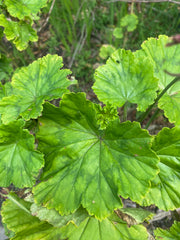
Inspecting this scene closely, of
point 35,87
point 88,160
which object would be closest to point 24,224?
point 88,160

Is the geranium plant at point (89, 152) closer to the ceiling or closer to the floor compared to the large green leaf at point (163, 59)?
closer to the floor

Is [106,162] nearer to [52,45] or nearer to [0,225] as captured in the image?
[0,225]

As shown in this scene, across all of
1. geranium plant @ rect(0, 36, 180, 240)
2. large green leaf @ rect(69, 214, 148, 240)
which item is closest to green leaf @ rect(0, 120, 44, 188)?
geranium plant @ rect(0, 36, 180, 240)

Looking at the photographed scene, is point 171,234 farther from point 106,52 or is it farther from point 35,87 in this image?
point 106,52

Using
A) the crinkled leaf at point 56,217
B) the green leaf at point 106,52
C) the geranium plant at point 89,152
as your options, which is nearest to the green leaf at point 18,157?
the geranium plant at point 89,152

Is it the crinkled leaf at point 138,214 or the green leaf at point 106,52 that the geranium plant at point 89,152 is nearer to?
the crinkled leaf at point 138,214

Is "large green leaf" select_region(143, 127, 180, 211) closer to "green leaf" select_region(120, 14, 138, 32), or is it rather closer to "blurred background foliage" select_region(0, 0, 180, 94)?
"blurred background foliage" select_region(0, 0, 180, 94)

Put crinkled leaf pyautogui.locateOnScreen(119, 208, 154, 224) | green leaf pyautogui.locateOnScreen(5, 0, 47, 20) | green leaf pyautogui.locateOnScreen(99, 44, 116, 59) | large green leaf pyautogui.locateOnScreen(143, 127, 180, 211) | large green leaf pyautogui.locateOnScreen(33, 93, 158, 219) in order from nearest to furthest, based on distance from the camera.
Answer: large green leaf pyautogui.locateOnScreen(33, 93, 158, 219) < large green leaf pyautogui.locateOnScreen(143, 127, 180, 211) < crinkled leaf pyautogui.locateOnScreen(119, 208, 154, 224) < green leaf pyautogui.locateOnScreen(5, 0, 47, 20) < green leaf pyautogui.locateOnScreen(99, 44, 116, 59)

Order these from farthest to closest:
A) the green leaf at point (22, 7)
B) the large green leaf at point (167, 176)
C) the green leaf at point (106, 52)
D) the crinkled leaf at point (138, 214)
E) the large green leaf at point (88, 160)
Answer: the green leaf at point (106, 52), the green leaf at point (22, 7), the crinkled leaf at point (138, 214), the large green leaf at point (167, 176), the large green leaf at point (88, 160)
